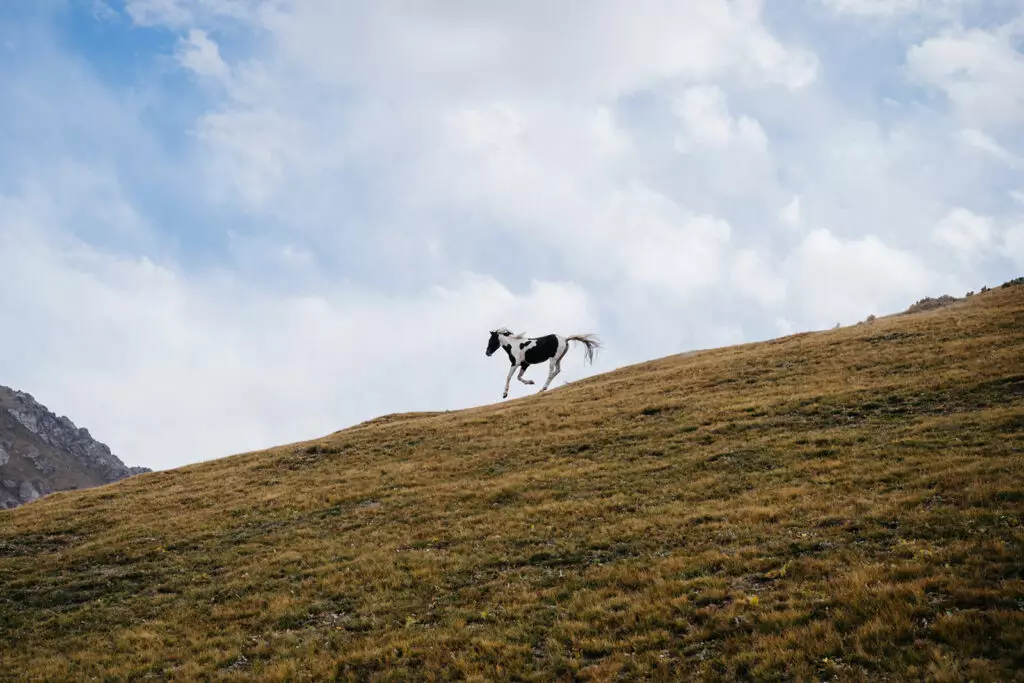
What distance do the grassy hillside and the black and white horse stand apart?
1529 centimetres

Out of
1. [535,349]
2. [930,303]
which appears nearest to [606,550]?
[535,349]

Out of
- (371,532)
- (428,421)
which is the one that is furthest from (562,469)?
(428,421)

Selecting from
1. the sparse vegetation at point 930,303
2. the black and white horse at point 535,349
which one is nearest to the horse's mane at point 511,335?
the black and white horse at point 535,349

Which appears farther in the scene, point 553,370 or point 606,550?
point 553,370

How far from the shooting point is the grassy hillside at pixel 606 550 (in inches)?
479

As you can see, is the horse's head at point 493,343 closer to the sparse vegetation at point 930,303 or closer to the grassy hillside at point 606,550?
the grassy hillside at point 606,550

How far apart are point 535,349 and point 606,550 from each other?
34245 millimetres

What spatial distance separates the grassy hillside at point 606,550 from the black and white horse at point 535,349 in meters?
15.3

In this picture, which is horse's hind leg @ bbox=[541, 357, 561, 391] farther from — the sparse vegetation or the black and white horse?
the sparse vegetation

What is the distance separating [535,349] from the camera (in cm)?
5212

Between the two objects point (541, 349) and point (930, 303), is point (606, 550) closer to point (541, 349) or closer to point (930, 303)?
point (541, 349)

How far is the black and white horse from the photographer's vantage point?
171ft

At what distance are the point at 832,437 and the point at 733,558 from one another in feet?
36.3

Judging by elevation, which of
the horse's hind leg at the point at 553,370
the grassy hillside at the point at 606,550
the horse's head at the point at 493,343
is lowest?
the grassy hillside at the point at 606,550
